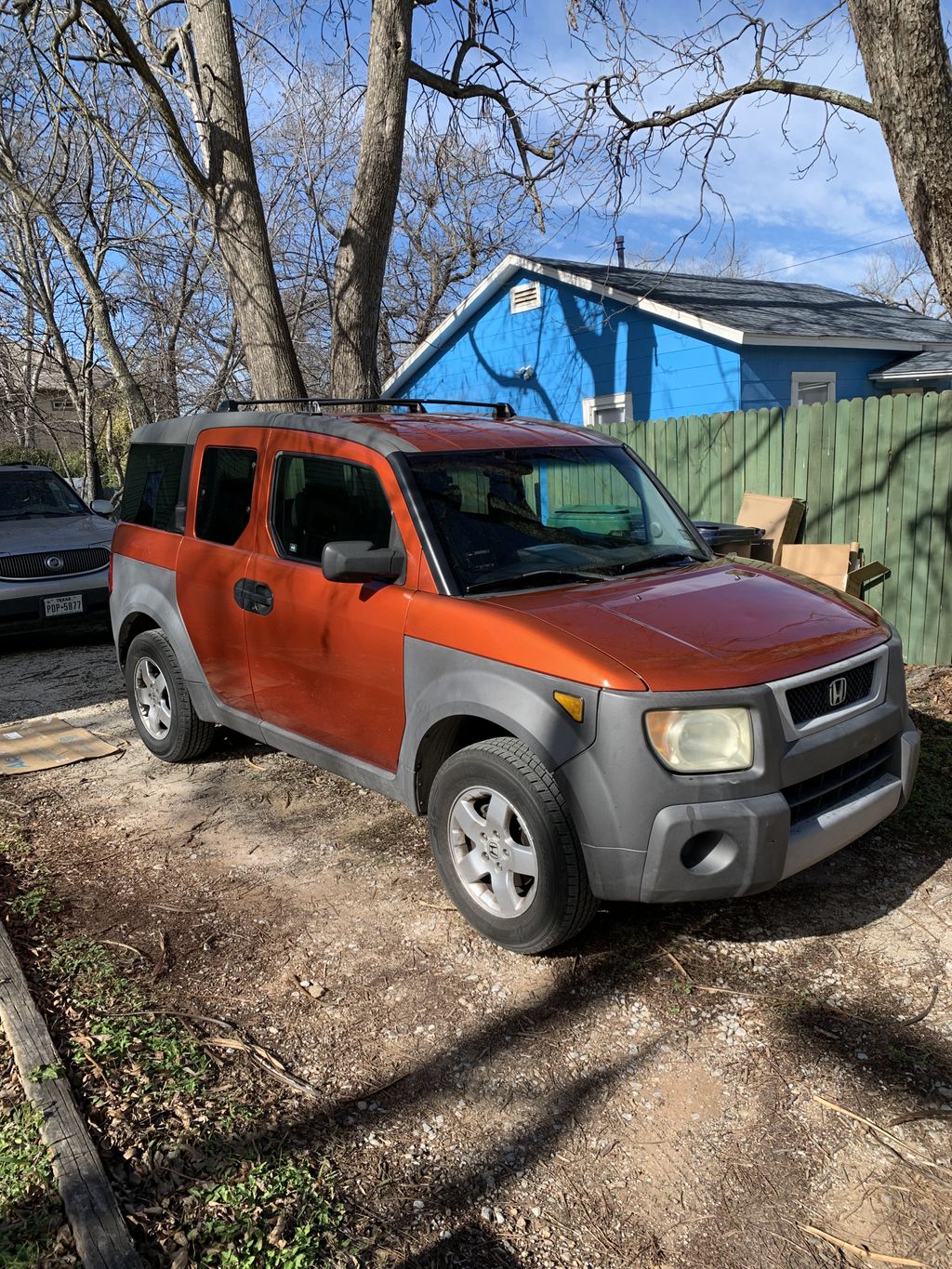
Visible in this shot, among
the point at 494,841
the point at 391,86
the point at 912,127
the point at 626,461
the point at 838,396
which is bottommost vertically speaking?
the point at 494,841

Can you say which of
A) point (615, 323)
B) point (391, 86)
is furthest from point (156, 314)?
point (391, 86)

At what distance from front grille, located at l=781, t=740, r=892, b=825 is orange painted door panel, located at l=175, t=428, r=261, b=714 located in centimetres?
269

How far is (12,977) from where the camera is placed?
3203 millimetres

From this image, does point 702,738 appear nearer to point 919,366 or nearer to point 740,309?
point 740,309

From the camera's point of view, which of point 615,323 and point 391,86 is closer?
point 391,86

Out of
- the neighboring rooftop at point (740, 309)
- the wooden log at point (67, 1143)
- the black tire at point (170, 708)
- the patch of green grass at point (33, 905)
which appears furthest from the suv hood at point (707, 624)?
the neighboring rooftop at point (740, 309)

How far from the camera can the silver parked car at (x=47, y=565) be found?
28.2ft

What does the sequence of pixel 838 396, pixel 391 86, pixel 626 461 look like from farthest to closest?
1. pixel 838 396
2. pixel 391 86
3. pixel 626 461

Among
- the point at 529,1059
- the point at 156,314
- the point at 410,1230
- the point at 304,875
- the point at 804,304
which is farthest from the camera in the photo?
the point at 156,314

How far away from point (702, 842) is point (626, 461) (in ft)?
7.20

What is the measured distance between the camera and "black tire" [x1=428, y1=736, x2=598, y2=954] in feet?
10.1

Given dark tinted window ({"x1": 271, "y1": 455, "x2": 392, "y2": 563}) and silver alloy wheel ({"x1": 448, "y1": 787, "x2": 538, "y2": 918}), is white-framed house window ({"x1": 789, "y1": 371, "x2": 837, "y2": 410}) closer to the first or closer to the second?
dark tinted window ({"x1": 271, "y1": 455, "x2": 392, "y2": 563})

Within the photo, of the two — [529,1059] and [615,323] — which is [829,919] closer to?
[529,1059]

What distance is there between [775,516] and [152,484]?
516 centimetres
